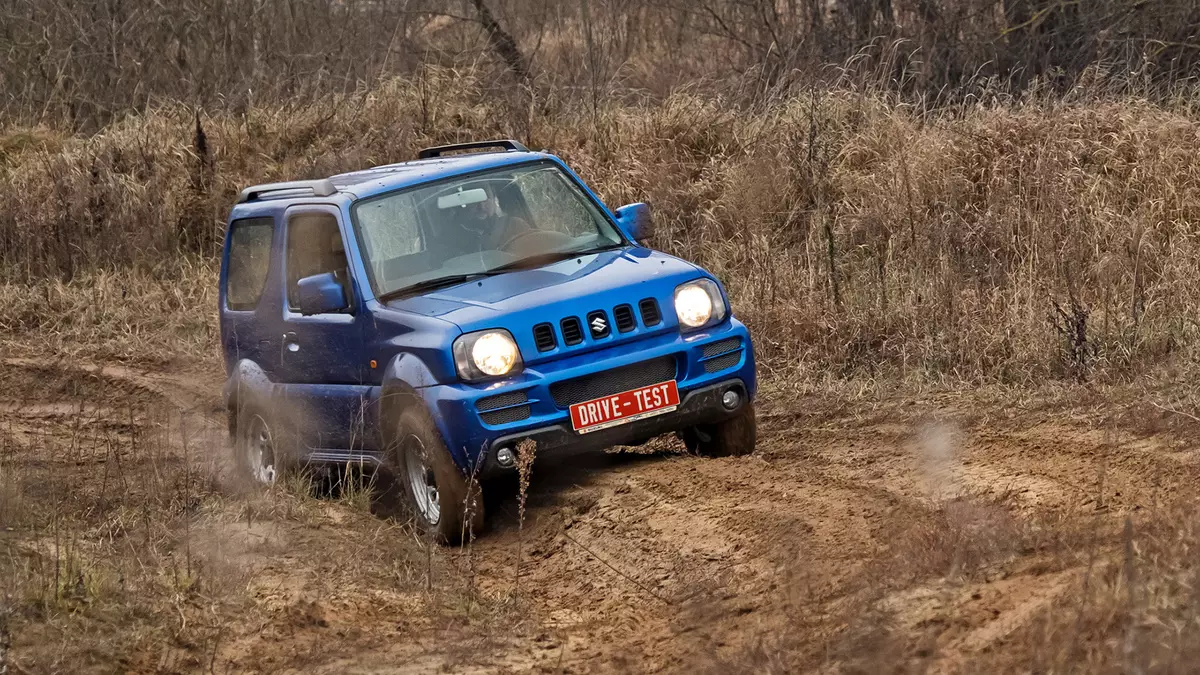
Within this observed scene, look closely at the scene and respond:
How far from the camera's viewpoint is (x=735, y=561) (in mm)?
5684

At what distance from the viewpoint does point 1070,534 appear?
4.82m

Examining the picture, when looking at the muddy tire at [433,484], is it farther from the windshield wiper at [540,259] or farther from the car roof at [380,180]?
the car roof at [380,180]

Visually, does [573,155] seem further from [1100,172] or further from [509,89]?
[1100,172]

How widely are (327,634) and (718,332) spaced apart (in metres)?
2.41

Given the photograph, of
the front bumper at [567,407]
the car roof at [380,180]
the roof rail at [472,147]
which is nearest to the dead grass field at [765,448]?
the front bumper at [567,407]

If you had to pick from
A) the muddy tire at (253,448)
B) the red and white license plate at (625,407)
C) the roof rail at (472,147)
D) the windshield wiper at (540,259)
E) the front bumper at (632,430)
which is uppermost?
the roof rail at (472,147)

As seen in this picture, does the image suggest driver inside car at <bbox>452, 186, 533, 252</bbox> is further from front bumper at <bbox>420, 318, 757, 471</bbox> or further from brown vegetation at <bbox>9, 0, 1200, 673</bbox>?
brown vegetation at <bbox>9, 0, 1200, 673</bbox>

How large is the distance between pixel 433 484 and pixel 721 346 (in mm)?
1475

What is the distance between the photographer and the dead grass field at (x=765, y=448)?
4715 mm

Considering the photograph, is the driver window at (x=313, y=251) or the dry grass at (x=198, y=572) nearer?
the dry grass at (x=198, y=572)

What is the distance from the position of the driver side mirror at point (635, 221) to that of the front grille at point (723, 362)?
1099mm

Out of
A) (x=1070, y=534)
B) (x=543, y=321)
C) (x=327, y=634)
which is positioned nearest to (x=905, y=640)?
(x=1070, y=534)

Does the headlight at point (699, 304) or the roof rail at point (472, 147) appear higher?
the roof rail at point (472, 147)

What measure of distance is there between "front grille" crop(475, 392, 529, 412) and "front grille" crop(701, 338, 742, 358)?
35.7 inches
